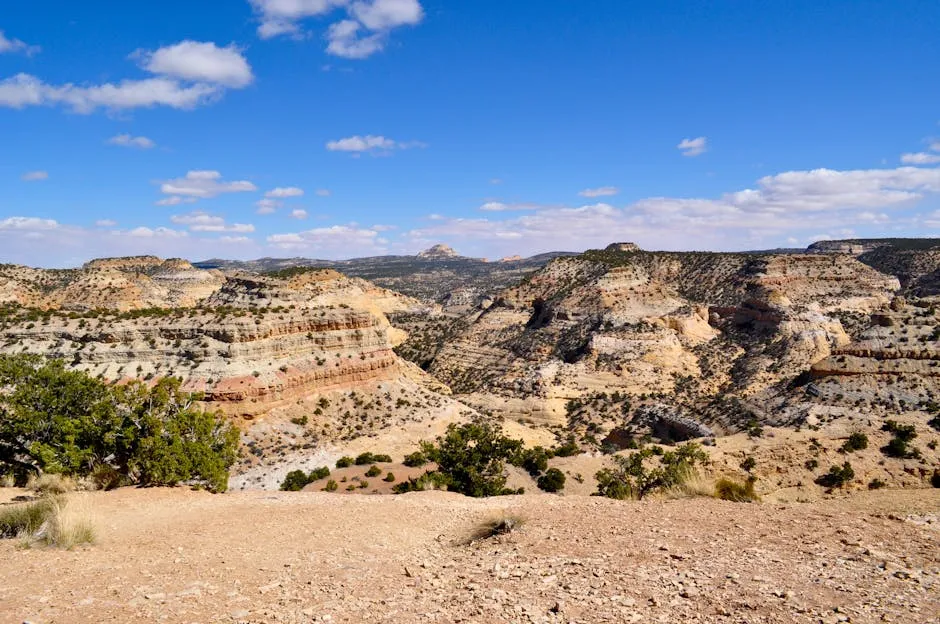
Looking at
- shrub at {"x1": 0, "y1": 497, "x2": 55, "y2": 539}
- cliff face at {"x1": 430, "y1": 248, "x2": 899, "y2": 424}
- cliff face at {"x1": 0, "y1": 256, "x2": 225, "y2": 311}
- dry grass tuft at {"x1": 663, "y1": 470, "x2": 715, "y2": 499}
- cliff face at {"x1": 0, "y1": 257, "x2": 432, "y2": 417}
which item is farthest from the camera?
cliff face at {"x1": 0, "y1": 256, "x2": 225, "y2": 311}

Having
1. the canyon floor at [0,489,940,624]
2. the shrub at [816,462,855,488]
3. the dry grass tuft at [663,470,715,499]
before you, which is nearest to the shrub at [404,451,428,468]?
the canyon floor at [0,489,940,624]

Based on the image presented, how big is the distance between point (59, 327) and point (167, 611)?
112ft

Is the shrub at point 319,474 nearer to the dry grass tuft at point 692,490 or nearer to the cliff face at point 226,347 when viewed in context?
the cliff face at point 226,347

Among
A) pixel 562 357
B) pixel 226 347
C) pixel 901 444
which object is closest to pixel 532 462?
pixel 901 444

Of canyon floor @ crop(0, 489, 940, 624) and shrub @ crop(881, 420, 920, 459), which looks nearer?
canyon floor @ crop(0, 489, 940, 624)

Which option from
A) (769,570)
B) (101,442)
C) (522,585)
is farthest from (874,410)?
(101,442)

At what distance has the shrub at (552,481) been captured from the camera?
80.9 feet

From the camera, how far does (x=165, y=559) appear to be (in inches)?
382

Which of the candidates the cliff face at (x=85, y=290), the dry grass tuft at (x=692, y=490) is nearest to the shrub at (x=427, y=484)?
the dry grass tuft at (x=692, y=490)

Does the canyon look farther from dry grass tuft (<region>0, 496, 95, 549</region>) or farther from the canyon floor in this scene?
dry grass tuft (<region>0, 496, 95, 549</region>)

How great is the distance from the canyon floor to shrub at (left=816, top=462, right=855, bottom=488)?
28.4ft

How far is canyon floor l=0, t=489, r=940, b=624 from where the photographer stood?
7133 mm

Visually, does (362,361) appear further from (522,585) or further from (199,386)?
(522,585)

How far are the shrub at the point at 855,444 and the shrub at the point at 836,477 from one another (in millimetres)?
1727
